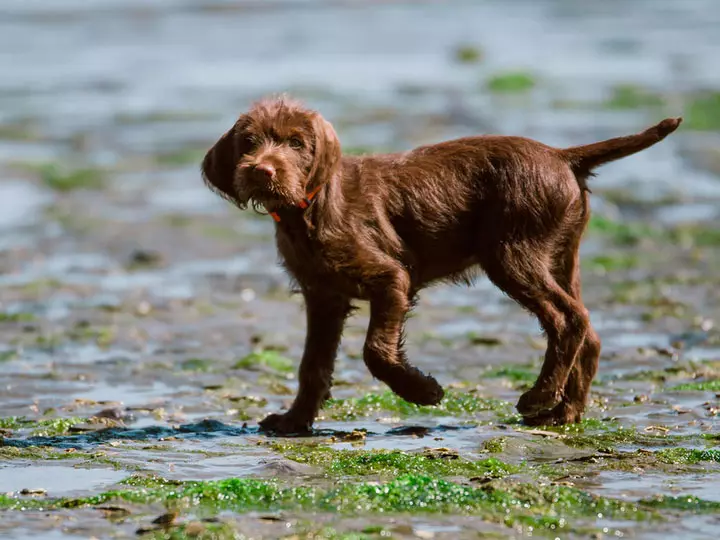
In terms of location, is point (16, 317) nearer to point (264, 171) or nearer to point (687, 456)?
point (264, 171)

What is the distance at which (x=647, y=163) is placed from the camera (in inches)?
661

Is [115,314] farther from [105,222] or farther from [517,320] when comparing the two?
[105,222]

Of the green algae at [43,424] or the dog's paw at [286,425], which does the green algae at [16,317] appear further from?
the dog's paw at [286,425]

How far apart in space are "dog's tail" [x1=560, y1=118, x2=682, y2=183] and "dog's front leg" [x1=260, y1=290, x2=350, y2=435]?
1399 mm

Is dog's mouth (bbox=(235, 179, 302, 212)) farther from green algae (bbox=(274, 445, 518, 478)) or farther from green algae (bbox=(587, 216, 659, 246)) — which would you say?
green algae (bbox=(587, 216, 659, 246))

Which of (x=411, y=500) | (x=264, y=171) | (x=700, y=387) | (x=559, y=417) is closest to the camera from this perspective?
(x=411, y=500)

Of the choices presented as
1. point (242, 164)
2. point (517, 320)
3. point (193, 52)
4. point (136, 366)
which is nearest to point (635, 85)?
point (193, 52)

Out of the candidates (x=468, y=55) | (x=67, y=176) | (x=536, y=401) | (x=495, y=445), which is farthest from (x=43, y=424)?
(x=468, y=55)

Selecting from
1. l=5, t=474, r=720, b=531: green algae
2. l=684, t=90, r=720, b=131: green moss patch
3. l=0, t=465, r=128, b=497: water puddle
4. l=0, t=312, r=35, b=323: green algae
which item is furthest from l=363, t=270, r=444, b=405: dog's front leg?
A: l=684, t=90, r=720, b=131: green moss patch

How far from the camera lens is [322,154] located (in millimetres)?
6945

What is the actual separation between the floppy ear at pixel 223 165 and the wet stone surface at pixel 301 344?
4.15 ft

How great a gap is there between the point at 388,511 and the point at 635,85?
1870 cm

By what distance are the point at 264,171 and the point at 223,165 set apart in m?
0.68

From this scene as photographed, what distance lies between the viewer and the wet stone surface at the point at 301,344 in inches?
225
